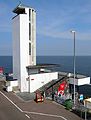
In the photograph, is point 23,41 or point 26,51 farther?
point 26,51

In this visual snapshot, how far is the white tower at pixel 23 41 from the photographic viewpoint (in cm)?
4338

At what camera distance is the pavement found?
2738cm

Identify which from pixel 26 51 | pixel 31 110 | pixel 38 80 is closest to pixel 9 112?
pixel 31 110

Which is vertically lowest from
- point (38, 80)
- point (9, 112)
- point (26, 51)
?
point (9, 112)

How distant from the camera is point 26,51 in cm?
4388

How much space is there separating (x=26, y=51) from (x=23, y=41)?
192cm

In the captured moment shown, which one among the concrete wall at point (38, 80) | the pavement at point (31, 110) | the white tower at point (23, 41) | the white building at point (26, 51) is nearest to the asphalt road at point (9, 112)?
the pavement at point (31, 110)

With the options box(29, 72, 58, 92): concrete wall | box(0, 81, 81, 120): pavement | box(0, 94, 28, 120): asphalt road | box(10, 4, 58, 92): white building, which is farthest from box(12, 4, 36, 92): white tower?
box(0, 94, 28, 120): asphalt road

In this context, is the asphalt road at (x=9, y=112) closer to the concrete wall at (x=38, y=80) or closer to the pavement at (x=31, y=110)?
the pavement at (x=31, y=110)

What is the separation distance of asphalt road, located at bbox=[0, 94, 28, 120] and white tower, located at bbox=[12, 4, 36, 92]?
893 cm

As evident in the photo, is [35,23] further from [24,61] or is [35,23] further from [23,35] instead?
[24,61]

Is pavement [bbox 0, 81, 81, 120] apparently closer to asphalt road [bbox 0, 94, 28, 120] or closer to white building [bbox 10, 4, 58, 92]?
asphalt road [bbox 0, 94, 28, 120]

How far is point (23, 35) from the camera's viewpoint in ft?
143

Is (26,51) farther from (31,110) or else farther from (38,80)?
(31,110)
